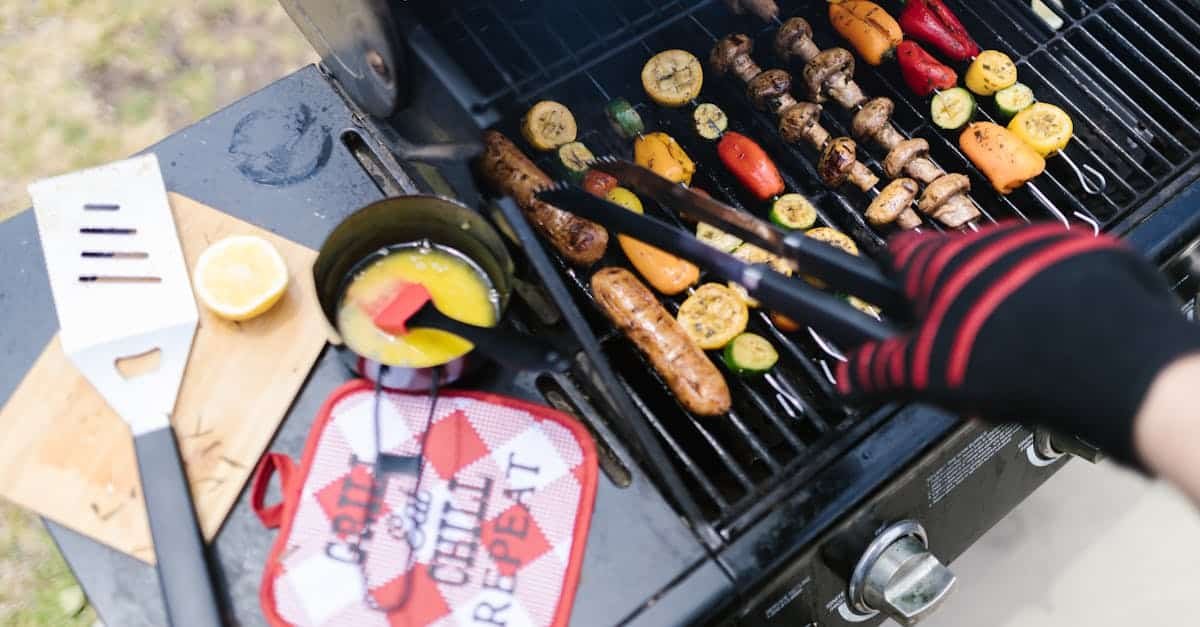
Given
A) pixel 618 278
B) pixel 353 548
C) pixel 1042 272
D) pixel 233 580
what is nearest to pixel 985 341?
pixel 1042 272

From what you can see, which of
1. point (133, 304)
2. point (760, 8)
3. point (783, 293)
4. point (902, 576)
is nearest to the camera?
point (783, 293)

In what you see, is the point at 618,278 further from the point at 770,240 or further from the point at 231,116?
the point at 231,116

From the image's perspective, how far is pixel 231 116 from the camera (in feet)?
7.26

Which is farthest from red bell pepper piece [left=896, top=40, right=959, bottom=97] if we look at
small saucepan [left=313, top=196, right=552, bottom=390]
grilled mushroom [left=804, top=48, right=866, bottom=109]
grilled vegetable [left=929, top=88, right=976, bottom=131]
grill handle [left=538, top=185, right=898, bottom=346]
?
small saucepan [left=313, top=196, right=552, bottom=390]

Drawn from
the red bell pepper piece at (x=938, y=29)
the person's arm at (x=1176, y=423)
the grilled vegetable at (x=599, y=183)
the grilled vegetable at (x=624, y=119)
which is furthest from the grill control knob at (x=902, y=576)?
the red bell pepper piece at (x=938, y=29)

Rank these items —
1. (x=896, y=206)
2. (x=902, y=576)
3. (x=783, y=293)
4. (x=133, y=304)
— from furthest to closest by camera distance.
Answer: (x=896, y=206) → (x=133, y=304) → (x=902, y=576) → (x=783, y=293)

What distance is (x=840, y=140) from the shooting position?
218cm

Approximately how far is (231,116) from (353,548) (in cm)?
106

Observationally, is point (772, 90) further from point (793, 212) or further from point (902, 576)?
point (902, 576)

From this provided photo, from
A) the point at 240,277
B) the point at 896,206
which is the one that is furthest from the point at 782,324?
the point at 240,277

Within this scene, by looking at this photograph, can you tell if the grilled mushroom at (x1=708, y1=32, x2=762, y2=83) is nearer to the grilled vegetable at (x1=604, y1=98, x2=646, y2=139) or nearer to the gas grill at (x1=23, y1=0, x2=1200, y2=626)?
the gas grill at (x1=23, y1=0, x2=1200, y2=626)

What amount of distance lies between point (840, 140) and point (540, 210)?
0.70 meters

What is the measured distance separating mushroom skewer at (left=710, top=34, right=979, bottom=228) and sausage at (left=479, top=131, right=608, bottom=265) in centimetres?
54

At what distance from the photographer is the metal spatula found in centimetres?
180
